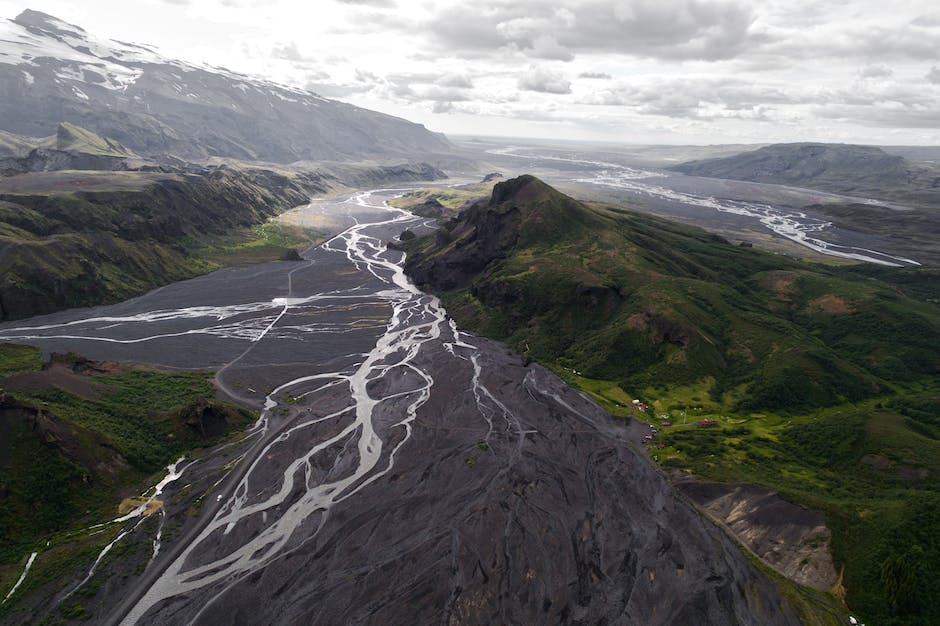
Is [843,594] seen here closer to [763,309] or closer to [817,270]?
[763,309]

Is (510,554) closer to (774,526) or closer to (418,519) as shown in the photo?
(418,519)

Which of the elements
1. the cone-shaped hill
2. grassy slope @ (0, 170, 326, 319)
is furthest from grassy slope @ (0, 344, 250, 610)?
the cone-shaped hill

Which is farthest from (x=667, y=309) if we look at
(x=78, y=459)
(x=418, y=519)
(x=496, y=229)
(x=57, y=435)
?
(x=57, y=435)

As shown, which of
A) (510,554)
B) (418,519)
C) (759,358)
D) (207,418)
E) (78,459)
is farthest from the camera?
(759,358)

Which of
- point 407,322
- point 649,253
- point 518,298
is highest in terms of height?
point 649,253

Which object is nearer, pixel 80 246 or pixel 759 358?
pixel 759 358

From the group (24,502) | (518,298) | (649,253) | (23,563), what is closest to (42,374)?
(24,502)

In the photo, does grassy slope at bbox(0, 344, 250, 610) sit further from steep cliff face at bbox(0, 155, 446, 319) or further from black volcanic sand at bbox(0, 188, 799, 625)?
steep cliff face at bbox(0, 155, 446, 319)
